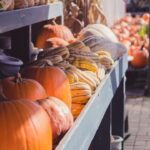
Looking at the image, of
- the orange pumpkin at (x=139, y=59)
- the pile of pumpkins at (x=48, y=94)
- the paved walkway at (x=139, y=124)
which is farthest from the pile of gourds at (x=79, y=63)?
the orange pumpkin at (x=139, y=59)

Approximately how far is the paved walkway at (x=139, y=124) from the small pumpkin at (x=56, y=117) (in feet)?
11.0

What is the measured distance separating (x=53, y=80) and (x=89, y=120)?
0.28m

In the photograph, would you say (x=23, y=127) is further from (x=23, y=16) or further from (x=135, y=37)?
(x=135, y=37)

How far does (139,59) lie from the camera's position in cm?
918

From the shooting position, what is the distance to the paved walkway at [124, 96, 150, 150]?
5832mm

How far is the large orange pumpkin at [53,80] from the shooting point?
2.73 meters

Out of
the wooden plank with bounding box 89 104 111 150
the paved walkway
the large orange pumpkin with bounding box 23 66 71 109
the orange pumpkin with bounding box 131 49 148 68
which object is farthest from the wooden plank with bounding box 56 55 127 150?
the orange pumpkin with bounding box 131 49 148 68

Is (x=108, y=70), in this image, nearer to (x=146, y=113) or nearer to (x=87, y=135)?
(x=87, y=135)

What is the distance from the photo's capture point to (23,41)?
3850mm

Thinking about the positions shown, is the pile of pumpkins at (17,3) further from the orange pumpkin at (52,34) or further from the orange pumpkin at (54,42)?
the orange pumpkin at (52,34)

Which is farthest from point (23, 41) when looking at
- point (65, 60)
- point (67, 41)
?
point (67, 41)

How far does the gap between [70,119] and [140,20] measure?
9.56 metres

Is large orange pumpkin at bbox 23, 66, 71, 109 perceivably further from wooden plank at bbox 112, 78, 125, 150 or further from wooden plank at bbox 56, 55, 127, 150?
→ wooden plank at bbox 112, 78, 125, 150

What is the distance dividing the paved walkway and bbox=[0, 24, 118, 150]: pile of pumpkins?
1894mm
